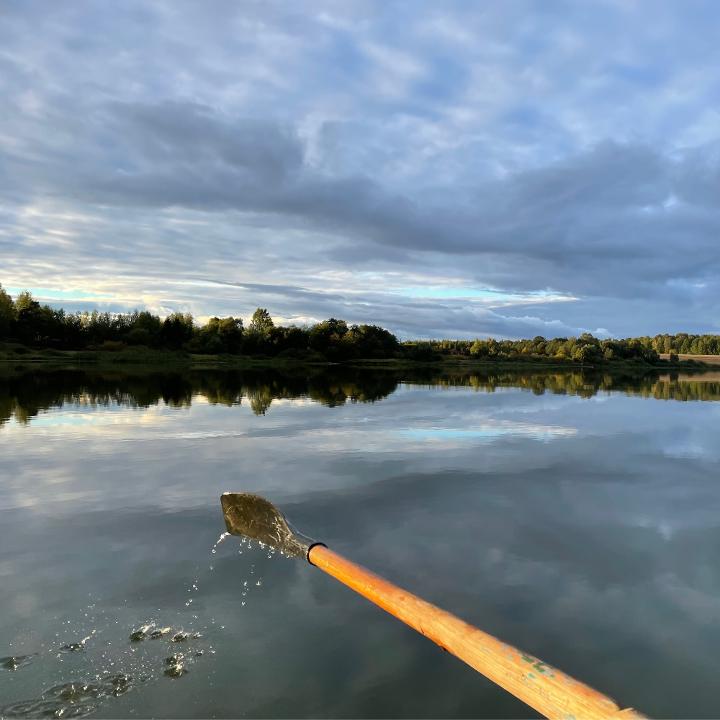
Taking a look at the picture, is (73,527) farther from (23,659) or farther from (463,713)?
(463,713)

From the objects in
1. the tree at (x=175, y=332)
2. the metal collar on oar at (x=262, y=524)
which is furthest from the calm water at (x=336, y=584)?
the tree at (x=175, y=332)

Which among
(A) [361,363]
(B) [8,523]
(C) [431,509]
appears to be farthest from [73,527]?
(A) [361,363]

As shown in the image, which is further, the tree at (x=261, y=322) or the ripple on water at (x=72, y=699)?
the tree at (x=261, y=322)

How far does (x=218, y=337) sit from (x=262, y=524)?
120 metres

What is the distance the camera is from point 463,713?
524 centimetres

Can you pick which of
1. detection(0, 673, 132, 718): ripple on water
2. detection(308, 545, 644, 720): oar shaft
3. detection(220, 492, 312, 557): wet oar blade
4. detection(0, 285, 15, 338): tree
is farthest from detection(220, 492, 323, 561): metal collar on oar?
detection(0, 285, 15, 338): tree

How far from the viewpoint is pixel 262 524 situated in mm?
7988

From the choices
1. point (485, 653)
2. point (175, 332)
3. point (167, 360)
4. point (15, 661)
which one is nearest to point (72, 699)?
point (15, 661)

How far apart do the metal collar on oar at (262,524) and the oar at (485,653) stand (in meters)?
0.05

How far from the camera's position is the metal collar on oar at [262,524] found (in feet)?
23.4

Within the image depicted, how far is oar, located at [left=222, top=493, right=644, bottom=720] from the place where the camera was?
3.50 meters

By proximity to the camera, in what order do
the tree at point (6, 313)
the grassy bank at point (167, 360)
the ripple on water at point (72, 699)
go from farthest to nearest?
the tree at point (6, 313) → the grassy bank at point (167, 360) → the ripple on water at point (72, 699)

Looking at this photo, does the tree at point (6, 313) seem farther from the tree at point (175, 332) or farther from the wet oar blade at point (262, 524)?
the wet oar blade at point (262, 524)

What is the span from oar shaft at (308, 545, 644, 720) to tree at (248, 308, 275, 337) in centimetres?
13141
